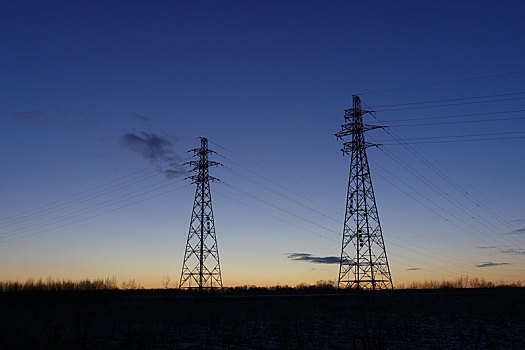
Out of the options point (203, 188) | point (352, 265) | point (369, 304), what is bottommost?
point (369, 304)

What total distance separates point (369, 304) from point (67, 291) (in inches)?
1660

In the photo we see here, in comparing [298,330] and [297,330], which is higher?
[297,330]

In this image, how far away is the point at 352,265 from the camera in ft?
172

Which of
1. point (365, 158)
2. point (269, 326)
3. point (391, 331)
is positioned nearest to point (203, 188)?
point (365, 158)

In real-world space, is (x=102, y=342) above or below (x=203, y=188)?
below

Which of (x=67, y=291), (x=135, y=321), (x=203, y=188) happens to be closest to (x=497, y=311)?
(x=135, y=321)

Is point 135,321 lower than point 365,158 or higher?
lower

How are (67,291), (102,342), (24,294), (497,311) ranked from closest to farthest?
(102,342) → (497,311) → (24,294) → (67,291)

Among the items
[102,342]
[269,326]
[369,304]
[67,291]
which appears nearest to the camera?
[102,342]

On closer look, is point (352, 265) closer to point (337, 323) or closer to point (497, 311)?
point (497, 311)

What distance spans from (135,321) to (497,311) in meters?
26.4

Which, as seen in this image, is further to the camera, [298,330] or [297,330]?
[298,330]

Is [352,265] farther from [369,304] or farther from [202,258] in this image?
[202,258]

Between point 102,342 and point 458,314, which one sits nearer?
point 102,342
